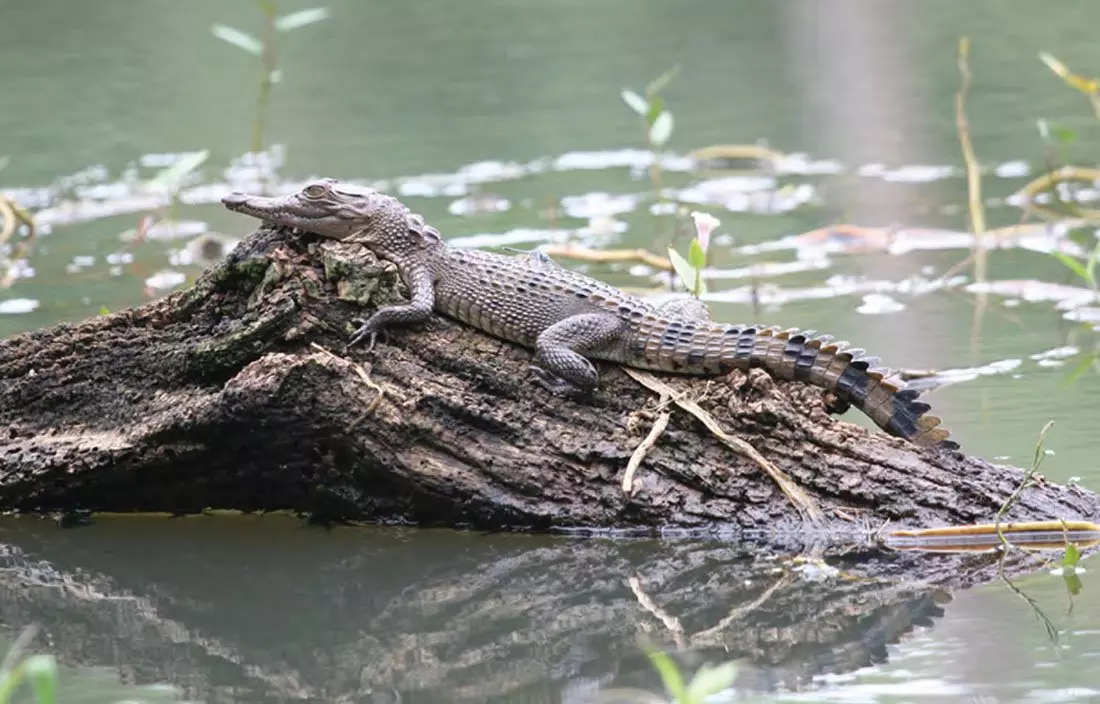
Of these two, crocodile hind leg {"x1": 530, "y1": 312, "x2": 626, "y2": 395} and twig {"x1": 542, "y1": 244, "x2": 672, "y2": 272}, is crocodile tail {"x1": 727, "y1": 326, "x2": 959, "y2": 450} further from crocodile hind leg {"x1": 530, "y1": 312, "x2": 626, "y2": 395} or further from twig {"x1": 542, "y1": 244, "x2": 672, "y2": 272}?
twig {"x1": 542, "y1": 244, "x2": 672, "y2": 272}

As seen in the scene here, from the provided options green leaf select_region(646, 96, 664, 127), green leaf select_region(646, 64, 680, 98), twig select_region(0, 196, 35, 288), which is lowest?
twig select_region(0, 196, 35, 288)

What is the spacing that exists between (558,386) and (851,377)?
40.6 inches

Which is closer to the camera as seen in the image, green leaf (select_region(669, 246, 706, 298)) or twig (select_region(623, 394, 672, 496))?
twig (select_region(623, 394, 672, 496))

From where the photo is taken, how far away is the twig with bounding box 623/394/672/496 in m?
5.40

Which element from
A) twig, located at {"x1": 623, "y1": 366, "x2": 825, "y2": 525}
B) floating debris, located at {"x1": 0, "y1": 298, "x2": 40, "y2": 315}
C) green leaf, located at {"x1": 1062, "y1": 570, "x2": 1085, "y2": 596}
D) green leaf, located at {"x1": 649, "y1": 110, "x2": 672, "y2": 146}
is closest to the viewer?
green leaf, located at {"x1": 1062, "y1": 570, "x2": 1085, "y2": 596}

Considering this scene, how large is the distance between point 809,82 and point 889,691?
38.2ft

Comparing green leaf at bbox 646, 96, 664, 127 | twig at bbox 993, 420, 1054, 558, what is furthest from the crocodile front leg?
green leaf at bbox 646, 96, 664, 127

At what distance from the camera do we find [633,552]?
5.41 meters

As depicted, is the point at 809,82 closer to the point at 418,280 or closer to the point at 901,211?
the point at 901,211

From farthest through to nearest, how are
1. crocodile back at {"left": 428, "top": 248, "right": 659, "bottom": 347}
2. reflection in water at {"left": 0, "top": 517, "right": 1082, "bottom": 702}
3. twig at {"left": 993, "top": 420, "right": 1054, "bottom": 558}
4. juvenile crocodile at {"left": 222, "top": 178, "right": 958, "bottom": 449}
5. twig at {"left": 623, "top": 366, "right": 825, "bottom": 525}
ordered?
crocodile back at {"left": 428, "top": 248, "right": 659, "bottom": 347} < juvenile crocodile at {"left": 222, "top": 178, "right": 958, "bottom": 449} < twig at {"left": 623, "top": 366, "right": 825, "bottom": 525} < twig at {"left": 993, "top": 420, "right": 1054, "bottom": 558} < reflection in water at {"left": 0, "top": 517, "right": 1082, "bottom": 702}

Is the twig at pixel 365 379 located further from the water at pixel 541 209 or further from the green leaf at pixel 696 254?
the green leaf at pixel 696 254

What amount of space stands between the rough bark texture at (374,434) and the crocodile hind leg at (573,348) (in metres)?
0.08

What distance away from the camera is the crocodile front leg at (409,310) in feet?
18.6

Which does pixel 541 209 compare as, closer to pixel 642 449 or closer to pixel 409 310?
pixel 409 310
